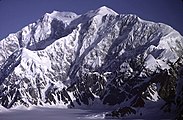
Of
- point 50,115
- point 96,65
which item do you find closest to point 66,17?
point 96,65

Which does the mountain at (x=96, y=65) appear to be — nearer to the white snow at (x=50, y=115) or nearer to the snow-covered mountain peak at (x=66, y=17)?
the snow-covered mountain peak at (x=66, y=17)

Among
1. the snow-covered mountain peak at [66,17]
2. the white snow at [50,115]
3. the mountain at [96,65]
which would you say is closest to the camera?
the white snow at [50,115]

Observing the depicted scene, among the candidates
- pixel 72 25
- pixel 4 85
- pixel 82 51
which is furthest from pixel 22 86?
pixel 72 25

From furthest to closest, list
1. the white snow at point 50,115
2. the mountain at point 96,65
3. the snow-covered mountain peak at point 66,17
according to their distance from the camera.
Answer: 1. the snow-covered mountain peak at point 66,17
2. the mountain at point 96,65
3. the white snow at point 50,115

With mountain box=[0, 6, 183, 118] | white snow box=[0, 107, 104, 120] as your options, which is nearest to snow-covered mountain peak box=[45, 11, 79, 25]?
mountain box=[0, 6, 183, 118]

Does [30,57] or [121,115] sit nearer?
[121,115]

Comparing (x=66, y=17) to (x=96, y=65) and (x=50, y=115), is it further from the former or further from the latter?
(x=50, y=115)

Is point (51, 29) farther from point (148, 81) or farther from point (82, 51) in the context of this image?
point (148, 81)

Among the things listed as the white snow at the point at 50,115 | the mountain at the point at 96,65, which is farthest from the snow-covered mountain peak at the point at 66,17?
the white snow at the point at 50,115
